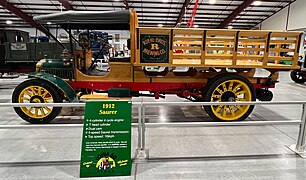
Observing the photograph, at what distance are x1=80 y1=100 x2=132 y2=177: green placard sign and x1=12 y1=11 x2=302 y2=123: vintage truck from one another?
1465mm

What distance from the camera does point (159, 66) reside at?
3.39 metres

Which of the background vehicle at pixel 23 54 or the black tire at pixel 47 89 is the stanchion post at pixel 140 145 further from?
the background vehicle at pixel 23 54

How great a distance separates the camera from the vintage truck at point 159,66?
331 cm

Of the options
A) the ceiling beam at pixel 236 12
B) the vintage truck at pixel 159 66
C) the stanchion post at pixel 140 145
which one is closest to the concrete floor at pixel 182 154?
the stanchion post at pixel 140 145

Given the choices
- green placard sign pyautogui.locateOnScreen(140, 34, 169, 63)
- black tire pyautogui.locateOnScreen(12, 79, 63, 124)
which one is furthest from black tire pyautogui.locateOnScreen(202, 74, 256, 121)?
black tire pyautogui.locateOnScreen(12, 79, 63, 124)

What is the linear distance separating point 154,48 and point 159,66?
31cm

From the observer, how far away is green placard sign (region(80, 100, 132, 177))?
6.77 feet

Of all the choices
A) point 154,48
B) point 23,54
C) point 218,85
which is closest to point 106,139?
point 154,48

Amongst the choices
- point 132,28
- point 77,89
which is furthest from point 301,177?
point 77,89

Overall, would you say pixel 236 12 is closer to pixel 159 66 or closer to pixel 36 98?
pixel 159 66

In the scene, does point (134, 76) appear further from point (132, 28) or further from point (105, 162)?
point (105, 162)

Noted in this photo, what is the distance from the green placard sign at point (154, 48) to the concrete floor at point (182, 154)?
3.92ft

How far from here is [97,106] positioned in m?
2.07

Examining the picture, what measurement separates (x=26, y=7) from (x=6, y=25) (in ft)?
18.3
